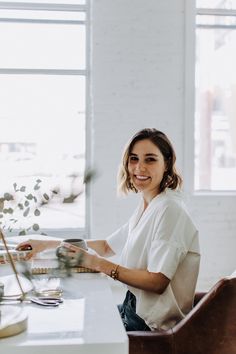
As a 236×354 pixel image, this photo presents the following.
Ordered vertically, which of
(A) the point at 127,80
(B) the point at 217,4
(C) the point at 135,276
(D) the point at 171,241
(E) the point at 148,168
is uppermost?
(B) the point at 217,4

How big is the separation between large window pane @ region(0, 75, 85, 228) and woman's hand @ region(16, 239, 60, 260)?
252 centimetres

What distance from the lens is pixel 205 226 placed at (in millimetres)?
4375

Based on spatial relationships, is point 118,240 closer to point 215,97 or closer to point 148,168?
point 148,168

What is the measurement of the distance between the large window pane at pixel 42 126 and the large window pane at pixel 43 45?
0.41 feet

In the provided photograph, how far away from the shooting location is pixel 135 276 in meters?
1.57

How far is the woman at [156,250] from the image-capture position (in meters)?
1.56

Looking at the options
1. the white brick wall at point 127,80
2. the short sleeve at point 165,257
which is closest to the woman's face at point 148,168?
the short sleeve at point 165,257

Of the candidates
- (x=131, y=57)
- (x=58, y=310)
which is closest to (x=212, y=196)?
(x=131, y=57)

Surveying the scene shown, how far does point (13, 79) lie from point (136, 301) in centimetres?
320

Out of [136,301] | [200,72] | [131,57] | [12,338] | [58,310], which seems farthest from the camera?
[200,72]

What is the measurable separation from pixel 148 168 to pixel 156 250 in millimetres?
374

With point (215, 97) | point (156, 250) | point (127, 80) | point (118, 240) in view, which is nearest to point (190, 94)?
point (215, 97)

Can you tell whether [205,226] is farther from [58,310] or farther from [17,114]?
[58,310]

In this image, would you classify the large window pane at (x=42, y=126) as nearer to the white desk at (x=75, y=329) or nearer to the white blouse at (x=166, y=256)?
the white blouse at (x=166, y=256)
